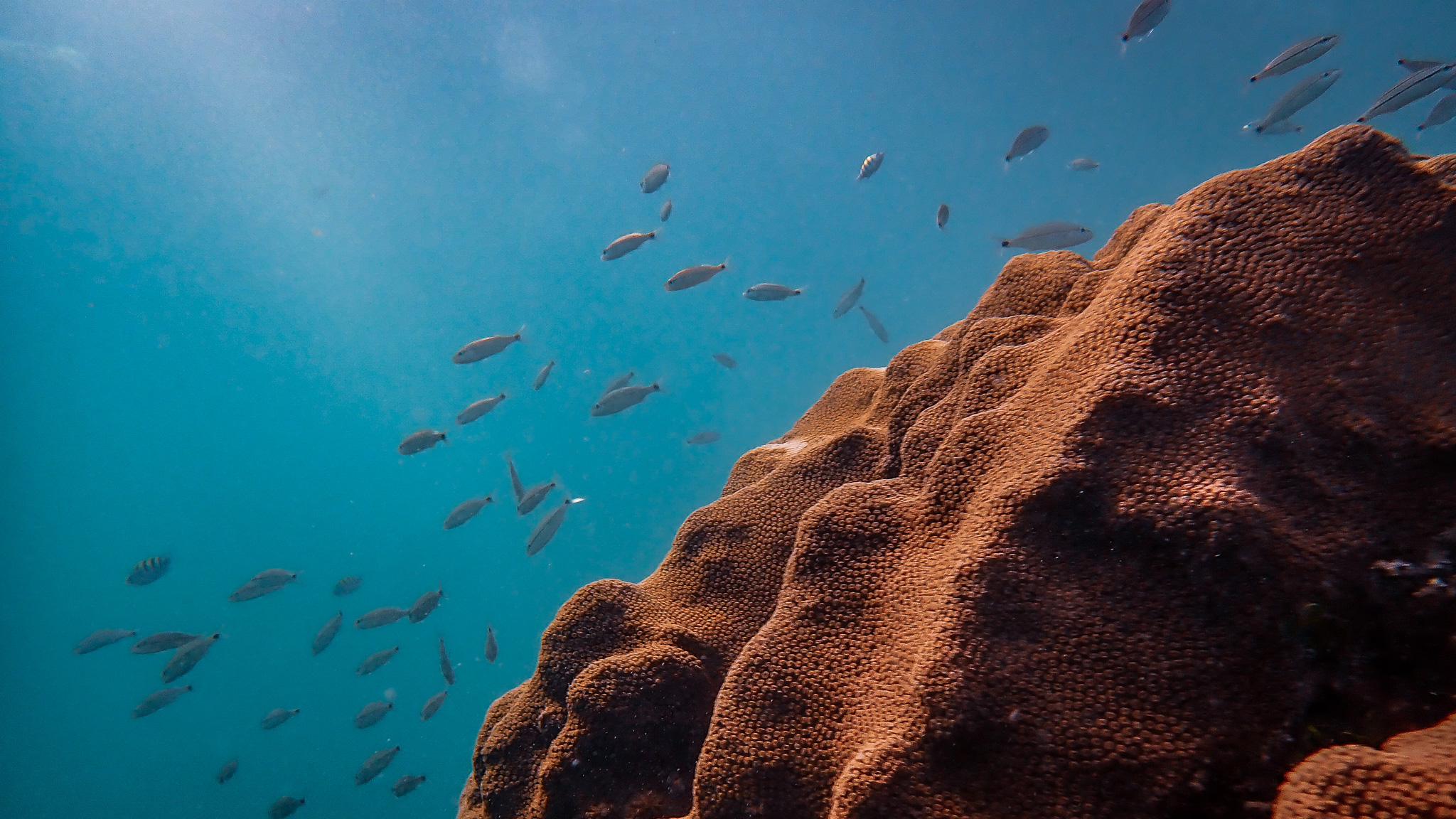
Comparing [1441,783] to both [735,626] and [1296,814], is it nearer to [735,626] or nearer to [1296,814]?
[1296,814]

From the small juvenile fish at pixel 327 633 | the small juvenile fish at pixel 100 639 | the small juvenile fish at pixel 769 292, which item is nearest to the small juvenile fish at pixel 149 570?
the small juvenile fish at pixel 100 639

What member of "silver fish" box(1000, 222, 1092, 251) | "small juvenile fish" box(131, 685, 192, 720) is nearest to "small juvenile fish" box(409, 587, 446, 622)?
"small juvenile fish" box(131, 685, 192, 720)

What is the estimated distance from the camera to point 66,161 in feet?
99.5

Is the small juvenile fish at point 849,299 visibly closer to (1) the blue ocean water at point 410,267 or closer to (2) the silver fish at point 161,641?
(2) the silver fish at point 161,641

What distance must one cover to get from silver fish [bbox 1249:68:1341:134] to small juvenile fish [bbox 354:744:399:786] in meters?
14.7

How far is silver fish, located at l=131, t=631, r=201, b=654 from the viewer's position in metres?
9.55

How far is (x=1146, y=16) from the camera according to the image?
261 inches

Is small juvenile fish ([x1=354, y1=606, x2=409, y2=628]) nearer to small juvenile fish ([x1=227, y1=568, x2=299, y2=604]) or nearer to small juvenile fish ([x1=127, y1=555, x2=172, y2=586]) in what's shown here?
small juvenile fish ([x1=227, y1=568, x2=299, y2=604])

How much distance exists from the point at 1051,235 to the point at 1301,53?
2568mm

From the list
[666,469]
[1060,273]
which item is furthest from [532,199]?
[1060,273]

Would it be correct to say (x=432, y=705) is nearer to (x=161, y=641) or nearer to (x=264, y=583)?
(x=264, y=583)

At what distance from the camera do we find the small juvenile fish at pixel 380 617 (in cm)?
991

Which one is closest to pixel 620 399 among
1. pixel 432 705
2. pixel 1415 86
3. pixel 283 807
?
pixel 432 705

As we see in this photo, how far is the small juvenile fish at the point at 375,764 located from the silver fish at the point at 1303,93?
1469cm
